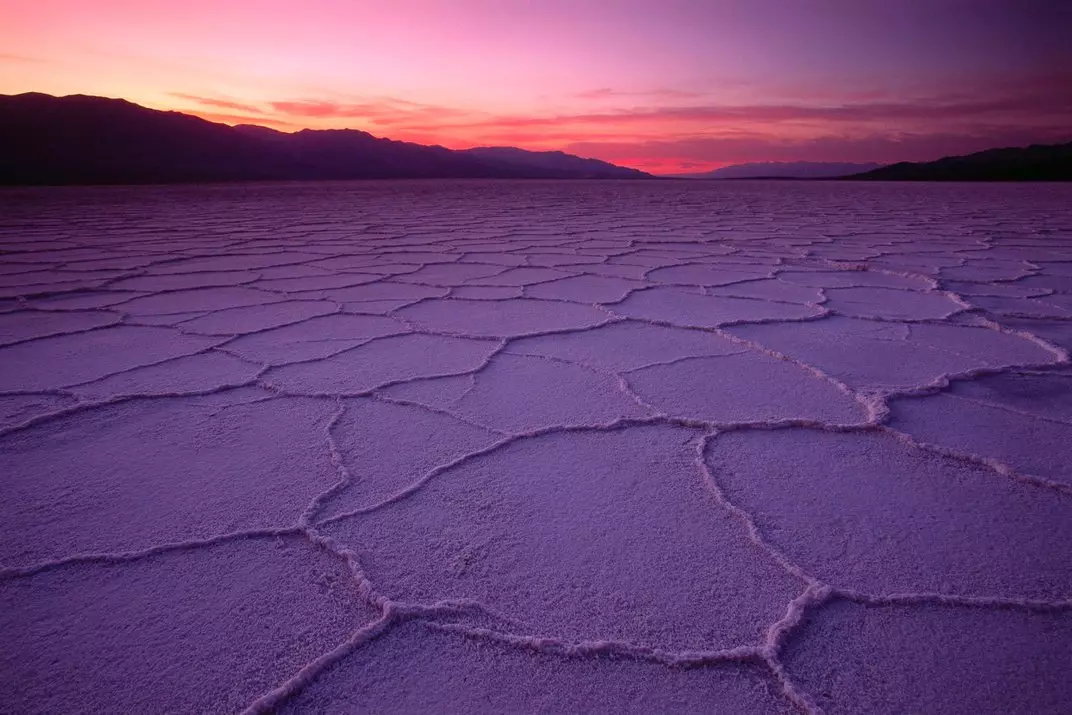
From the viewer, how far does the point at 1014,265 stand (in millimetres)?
2797

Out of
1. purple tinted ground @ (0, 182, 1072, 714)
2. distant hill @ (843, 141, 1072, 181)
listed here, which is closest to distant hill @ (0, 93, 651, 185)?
purple tinted ground @ (0, 182, 1072, 714)

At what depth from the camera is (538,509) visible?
85 cm

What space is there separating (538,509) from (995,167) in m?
34.8

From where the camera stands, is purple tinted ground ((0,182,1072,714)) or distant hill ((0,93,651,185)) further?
distant hill ((0,93,651,185))

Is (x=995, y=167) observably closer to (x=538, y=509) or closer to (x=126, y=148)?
(x=538, y=509)

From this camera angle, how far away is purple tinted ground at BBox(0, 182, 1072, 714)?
59 centimetres

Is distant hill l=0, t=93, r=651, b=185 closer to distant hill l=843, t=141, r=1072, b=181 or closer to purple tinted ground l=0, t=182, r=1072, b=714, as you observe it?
purple tinted ground l=0, t=182, r=1072, b=714

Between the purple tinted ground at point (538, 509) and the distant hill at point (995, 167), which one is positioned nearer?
the purple tinted ground at point (538, 509)

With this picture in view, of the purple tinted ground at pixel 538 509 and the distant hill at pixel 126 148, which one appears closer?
the purple tinted ground at pixel 538 509

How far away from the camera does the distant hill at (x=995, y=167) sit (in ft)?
78.3

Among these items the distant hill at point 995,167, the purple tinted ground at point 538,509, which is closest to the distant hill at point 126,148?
the purple tinted ground at point 538,509

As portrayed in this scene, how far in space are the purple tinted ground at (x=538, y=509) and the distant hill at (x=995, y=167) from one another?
27.4m

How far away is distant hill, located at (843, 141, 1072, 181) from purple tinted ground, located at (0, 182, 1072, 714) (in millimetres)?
27443

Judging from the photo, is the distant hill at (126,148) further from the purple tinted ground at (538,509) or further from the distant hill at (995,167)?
the distant hill at (995,167)
